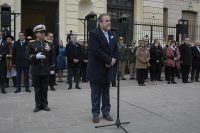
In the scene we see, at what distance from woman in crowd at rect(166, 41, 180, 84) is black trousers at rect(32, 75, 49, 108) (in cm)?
772

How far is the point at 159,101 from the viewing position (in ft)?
33.6

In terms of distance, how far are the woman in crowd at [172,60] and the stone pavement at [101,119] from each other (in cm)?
316

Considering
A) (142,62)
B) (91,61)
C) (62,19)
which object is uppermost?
(62,19)

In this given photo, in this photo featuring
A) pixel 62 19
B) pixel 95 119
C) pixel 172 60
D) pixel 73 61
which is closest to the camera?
pixel 95 119

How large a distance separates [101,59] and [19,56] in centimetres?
577

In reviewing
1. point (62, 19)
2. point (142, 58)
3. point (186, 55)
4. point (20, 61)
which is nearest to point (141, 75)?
point (142, 58)

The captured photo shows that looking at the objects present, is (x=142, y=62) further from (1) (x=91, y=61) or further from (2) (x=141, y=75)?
(1) (x=91, y=61)

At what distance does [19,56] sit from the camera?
12367 millimetres

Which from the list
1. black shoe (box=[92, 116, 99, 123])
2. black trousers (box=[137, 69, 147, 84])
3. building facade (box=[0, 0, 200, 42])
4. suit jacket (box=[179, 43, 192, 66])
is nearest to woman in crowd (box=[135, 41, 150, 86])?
black trousers (box=[137, 69, 147, 84])

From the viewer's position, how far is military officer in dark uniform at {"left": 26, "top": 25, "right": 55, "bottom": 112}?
342 inches

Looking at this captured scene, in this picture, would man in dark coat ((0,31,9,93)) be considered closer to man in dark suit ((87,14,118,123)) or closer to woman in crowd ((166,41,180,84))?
man in dark suit ((87,14,118,123))

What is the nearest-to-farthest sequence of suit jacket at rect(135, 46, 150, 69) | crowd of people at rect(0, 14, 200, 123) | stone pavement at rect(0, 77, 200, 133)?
stone pavement at rect(0, 77, 200, 133) → crowd of people at rect(0, 14, 200, 123) → suit jacket at rect(135, 46, 150, 69)

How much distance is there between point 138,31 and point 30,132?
16.8m

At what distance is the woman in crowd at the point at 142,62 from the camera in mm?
14502
